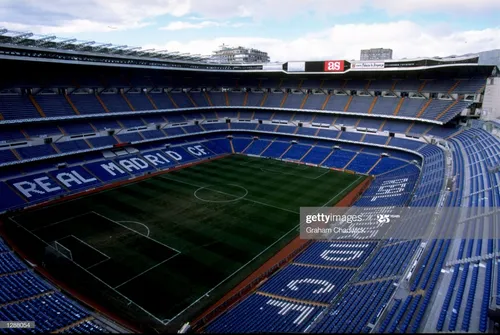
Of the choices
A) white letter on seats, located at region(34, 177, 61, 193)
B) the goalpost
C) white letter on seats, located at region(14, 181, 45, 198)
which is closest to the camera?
the goalpost

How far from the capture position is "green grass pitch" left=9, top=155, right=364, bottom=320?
19.6 m

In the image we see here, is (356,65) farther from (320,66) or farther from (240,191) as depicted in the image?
(240,191)

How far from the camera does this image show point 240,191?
1371 inches

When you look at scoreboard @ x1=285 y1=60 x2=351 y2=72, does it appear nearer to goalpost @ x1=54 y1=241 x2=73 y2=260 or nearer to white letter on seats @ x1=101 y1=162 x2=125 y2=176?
white letter on seats @ x1=101 y1=162 x2=125 y2=176

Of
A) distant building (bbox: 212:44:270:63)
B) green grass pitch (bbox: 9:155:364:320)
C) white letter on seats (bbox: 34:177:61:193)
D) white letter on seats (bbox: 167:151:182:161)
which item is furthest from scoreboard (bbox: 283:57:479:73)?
distant building (bbox: 212:44:270:63)

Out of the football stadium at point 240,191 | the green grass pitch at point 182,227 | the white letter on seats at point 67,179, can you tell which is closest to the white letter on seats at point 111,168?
the football stadium at point 240,191

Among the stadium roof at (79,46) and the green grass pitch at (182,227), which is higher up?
the stadium roof at (79,46)

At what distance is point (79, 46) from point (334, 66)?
33.4m

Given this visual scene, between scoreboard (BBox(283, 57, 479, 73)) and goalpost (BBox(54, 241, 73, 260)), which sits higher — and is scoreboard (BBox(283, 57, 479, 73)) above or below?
above

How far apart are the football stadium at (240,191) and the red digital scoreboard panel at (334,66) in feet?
0.48

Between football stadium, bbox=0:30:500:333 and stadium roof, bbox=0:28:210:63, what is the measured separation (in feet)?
0.81

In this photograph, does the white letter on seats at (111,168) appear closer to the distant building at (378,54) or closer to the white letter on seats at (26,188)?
the white letter on seats at (26,188)

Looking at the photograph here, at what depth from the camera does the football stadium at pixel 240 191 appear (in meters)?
14.4

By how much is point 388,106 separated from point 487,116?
44.8 feet
